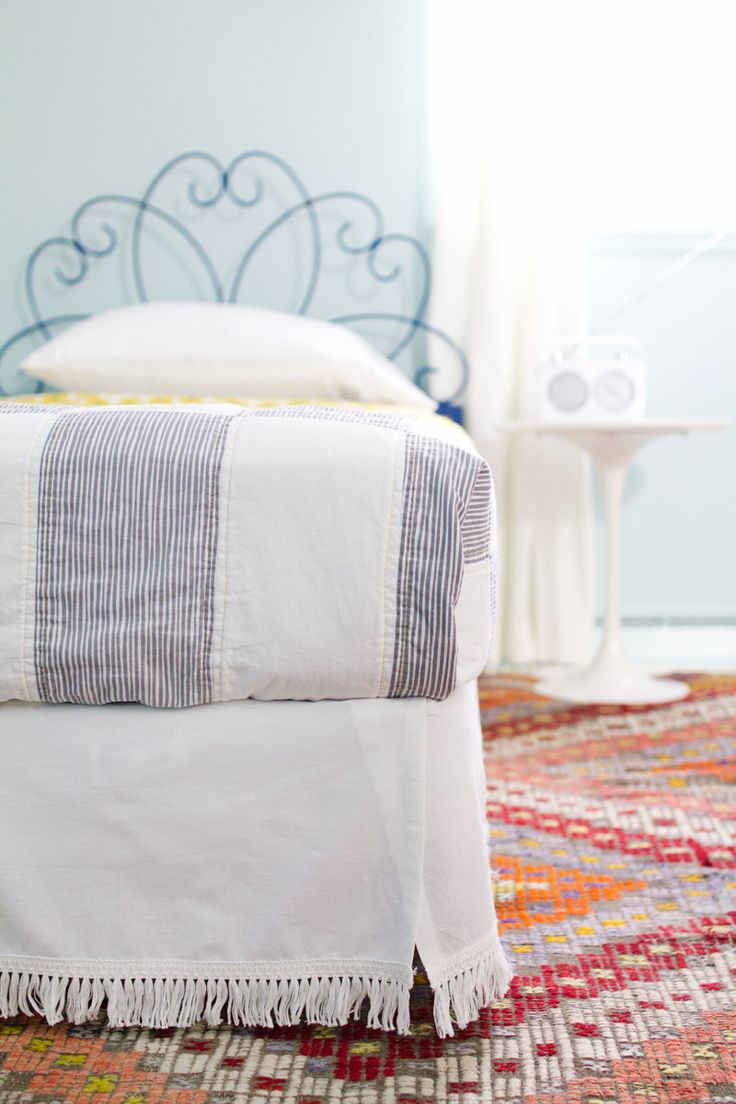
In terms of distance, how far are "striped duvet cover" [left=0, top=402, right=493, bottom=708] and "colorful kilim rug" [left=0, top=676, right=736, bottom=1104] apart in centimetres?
31

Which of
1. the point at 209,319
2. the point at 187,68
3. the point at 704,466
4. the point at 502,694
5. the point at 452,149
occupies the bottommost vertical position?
the point at 502,694

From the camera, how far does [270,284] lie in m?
2.77

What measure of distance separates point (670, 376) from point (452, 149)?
0.79 m

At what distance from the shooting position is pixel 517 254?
2680 mm

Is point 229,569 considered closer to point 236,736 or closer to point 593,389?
point 236,736

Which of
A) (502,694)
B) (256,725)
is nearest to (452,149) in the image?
(502,694)

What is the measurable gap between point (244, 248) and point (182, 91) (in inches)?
16.0

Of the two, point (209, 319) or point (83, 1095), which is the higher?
point (209, 319)

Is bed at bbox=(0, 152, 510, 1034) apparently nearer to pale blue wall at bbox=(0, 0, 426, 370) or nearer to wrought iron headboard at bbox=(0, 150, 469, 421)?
wrought iron headboard at bbox=(0, 150, 469, 421)

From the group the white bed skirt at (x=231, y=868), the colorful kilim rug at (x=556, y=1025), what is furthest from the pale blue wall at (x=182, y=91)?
the white bed skirt at (x=231, y=868)

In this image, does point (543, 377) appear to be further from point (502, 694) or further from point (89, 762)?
point (89, 762)

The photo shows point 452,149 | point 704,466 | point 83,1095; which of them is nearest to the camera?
point 83,1095

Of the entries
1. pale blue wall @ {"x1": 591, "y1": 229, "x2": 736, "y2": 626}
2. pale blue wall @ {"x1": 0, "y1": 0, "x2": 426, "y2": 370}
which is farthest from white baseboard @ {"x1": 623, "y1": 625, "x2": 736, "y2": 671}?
pale blue wall @ {"x1": 0, "y1": 0, "x2": 426, "y2": 370}

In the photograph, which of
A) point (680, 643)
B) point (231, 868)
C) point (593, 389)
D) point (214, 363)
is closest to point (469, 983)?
point (231, 868)
